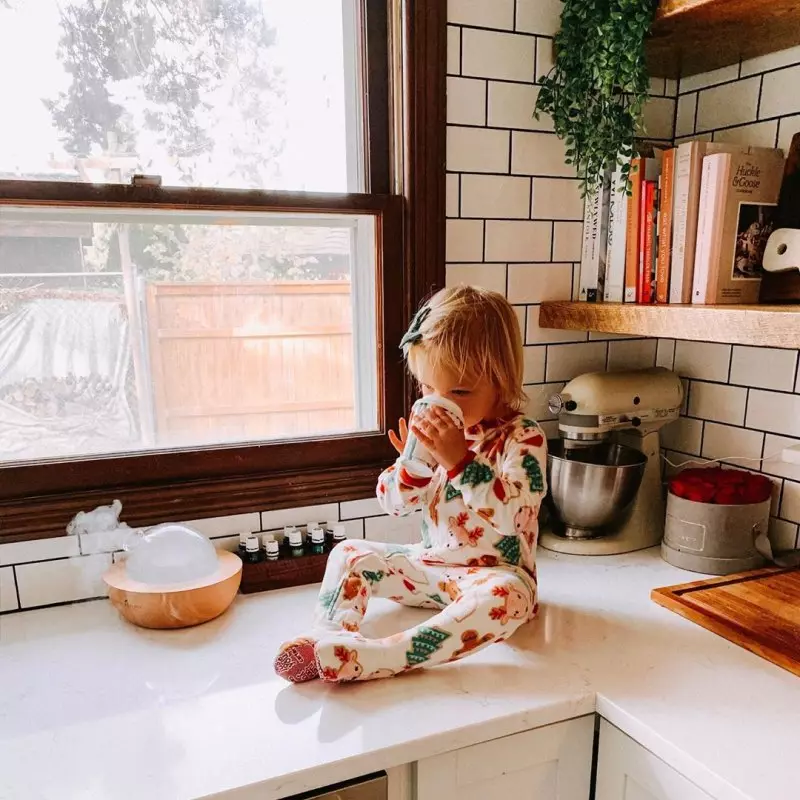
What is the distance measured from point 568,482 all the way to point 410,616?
1.40ft

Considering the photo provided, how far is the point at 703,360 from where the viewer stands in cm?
146

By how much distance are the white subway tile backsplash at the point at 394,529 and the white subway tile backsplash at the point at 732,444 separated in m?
0.63

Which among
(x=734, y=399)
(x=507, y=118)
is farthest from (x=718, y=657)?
(x=507, y=118)

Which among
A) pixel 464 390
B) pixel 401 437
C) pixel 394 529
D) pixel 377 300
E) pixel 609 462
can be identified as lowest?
pixel 394 529

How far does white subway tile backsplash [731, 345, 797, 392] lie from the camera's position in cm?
129

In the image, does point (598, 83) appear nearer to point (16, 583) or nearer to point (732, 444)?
point (732, 444)

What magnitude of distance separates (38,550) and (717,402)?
131cm

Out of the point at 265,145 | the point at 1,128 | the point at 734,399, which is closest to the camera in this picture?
the point at 1,128

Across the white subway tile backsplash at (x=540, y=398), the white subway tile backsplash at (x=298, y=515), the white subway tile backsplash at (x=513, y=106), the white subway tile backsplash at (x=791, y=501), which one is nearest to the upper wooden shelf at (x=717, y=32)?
the white subway tile backsplash at (x=513, y=106)

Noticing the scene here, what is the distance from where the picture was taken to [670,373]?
1.45 metres

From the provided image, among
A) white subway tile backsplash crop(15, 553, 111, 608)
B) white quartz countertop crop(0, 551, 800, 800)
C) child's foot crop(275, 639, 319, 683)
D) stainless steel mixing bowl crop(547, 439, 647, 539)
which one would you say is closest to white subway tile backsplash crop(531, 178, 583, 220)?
stainless steel mixing bowl crop(547, 439, 647, 539)

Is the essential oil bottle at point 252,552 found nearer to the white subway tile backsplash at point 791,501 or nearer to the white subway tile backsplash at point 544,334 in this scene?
the white subway tile backsplash at point 544,334

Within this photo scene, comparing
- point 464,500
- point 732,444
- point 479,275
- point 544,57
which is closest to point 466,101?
point 544,57

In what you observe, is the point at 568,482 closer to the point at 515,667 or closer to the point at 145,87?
the point at 515,667
